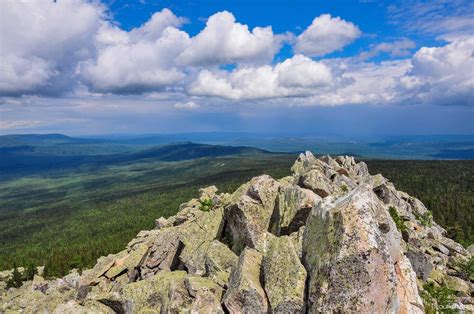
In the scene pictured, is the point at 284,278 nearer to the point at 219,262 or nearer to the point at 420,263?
the point at 219,262

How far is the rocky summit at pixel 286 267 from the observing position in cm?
2033

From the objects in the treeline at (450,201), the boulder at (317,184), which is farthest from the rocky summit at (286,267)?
the treeline at (450,201)

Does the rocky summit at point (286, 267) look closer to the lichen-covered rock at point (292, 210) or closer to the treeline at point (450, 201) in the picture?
the lichen-covered rock at point (292, 210)

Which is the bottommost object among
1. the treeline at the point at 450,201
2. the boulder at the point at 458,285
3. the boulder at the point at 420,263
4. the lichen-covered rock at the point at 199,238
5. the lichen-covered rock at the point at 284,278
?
the treeline at the point at 450,201

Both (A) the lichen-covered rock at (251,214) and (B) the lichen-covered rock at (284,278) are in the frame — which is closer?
(B) the lichen-covered rock at (284,278)

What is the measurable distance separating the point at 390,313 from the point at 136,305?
1889cm

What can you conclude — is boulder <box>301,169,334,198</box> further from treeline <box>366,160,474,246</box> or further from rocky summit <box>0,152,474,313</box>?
treeline <box>366,160,474,246</box>

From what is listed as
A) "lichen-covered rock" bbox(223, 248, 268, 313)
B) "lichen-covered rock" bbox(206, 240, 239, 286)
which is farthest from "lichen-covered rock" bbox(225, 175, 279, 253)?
"lichen-covered rock" bbox(223, 248, 268, 313)

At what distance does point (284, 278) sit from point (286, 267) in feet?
2.53

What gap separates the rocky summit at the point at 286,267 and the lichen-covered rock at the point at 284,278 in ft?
0.22

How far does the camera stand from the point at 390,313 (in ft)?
66.2

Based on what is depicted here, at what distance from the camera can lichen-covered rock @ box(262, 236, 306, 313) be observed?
22297mm

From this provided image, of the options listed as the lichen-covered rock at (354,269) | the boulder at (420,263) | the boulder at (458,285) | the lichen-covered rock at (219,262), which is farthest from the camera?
the boulder at (420,263)

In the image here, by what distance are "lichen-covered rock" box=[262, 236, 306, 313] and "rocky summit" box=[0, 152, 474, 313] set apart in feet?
0.22
